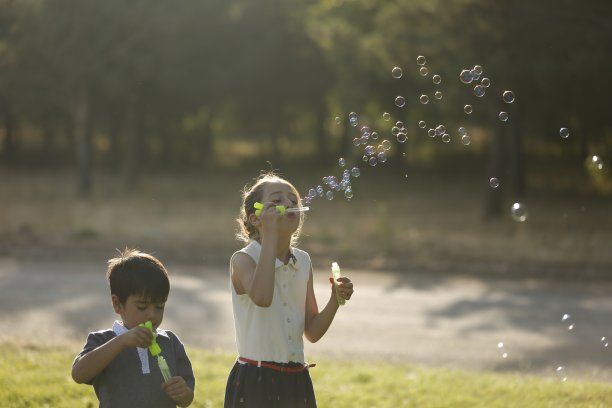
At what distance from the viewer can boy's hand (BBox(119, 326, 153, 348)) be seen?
3338 mm

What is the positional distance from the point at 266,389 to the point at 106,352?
72 cm

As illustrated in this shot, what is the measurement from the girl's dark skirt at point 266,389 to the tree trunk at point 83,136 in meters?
20.2

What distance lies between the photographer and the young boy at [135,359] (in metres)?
3.47

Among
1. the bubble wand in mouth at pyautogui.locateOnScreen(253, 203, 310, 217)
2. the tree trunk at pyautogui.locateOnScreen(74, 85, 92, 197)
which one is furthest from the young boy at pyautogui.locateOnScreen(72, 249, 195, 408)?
the tree trunk at pyautogui.locateOnScreen(74, 85, 92, 197)

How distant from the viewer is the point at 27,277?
40.6 feet

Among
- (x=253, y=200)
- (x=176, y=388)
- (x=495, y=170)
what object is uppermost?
(x=495, y=170)

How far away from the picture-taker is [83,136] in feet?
78.8

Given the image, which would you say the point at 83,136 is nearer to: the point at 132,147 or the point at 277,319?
the point at 132,147

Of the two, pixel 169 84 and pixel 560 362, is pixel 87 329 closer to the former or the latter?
pixel 560 362

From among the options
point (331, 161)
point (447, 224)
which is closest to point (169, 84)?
point (331, 161)

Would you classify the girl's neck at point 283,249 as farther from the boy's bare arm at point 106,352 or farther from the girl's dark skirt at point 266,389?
the boy's bare arm at point 106,352

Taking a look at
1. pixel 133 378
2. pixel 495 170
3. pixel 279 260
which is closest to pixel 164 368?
pixel 133 378

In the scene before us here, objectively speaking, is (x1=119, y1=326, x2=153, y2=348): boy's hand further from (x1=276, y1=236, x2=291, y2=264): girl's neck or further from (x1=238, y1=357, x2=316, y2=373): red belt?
(x1=276, y1=236, x2=291, y2=264): girl's neck

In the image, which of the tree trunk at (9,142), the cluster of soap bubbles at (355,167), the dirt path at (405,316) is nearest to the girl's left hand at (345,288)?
the cluster of soap bubbles at (355,167)
